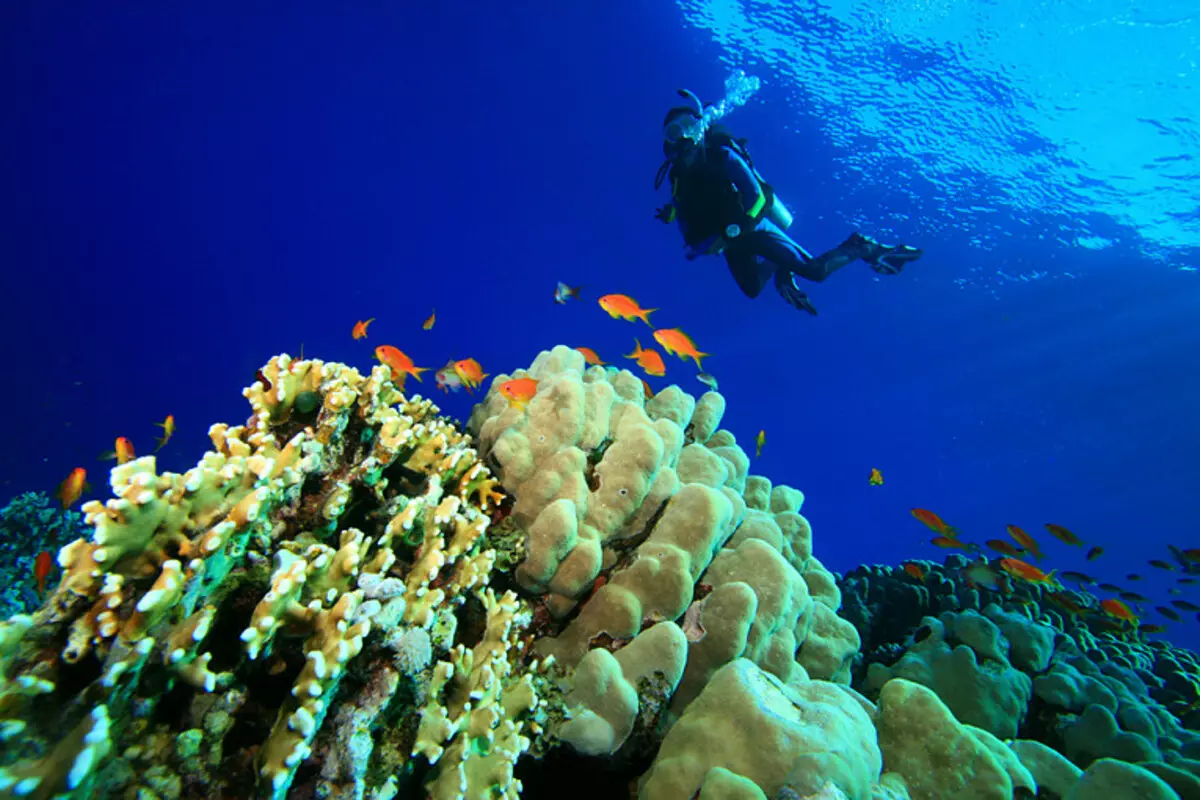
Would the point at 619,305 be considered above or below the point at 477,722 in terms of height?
above

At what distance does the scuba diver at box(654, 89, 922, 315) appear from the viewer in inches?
269

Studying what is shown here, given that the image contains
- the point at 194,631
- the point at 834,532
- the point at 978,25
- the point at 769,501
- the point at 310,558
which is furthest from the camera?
the point at 834,532

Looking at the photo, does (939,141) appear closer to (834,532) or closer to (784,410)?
(784,410)

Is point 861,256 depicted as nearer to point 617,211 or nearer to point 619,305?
point 619,305

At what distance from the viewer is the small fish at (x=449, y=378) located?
5.92 meters

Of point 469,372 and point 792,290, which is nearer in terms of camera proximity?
point 469,372

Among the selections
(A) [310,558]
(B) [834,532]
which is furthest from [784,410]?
(A) [310,558]

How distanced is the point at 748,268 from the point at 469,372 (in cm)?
478

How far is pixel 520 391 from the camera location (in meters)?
3.58

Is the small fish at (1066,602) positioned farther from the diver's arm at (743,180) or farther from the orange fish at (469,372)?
the orange fish at (469,372)

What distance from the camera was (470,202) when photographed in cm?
5181

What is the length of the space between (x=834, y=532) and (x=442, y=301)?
→ 249 ft

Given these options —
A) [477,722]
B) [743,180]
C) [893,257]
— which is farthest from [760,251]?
[477,722]

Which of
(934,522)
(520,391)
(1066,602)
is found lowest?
(520,391)
